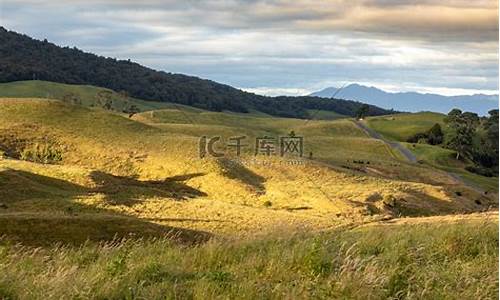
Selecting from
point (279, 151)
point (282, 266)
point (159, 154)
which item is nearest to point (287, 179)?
point (159, 154)

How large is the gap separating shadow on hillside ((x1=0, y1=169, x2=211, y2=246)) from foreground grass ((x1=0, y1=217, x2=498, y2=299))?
103 inches

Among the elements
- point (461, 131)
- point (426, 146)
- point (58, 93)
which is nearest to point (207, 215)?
point (426, 146)

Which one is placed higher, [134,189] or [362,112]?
[362,112]

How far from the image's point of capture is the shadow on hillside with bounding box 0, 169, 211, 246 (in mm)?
26734

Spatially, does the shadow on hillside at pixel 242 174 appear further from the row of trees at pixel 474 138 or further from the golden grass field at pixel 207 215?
the row of trees at pixel 474 138

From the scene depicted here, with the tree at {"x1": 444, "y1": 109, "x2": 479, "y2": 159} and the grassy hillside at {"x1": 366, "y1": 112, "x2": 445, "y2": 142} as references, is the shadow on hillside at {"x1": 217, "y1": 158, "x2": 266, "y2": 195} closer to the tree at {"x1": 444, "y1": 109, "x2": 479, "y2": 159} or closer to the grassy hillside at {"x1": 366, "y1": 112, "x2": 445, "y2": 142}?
the tree at {"x1": 444, "y1": 109, "x2": 479, "y2": 159}

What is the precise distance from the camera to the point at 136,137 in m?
77.9

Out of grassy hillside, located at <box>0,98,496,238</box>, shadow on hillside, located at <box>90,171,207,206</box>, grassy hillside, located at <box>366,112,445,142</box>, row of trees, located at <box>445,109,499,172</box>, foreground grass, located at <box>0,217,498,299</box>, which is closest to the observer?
foreground grass, located at <box>0,217,498,299</box>

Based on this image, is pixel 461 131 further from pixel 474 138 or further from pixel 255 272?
pixel 255 272

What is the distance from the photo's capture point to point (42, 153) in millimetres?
66375

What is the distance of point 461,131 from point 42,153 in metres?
92.9

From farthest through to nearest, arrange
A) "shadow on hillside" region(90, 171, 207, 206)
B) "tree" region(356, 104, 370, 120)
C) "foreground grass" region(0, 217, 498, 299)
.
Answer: "tree" region(356, 104, 370, 120), "shadow on hillside" region(90, 171, 207, 206), "foreground grass" region(0, 217, 498, 299)

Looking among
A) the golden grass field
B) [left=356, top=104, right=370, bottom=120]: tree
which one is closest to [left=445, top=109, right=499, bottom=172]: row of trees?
the golden grass field

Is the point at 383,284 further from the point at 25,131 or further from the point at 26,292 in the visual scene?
the point at 25,131
